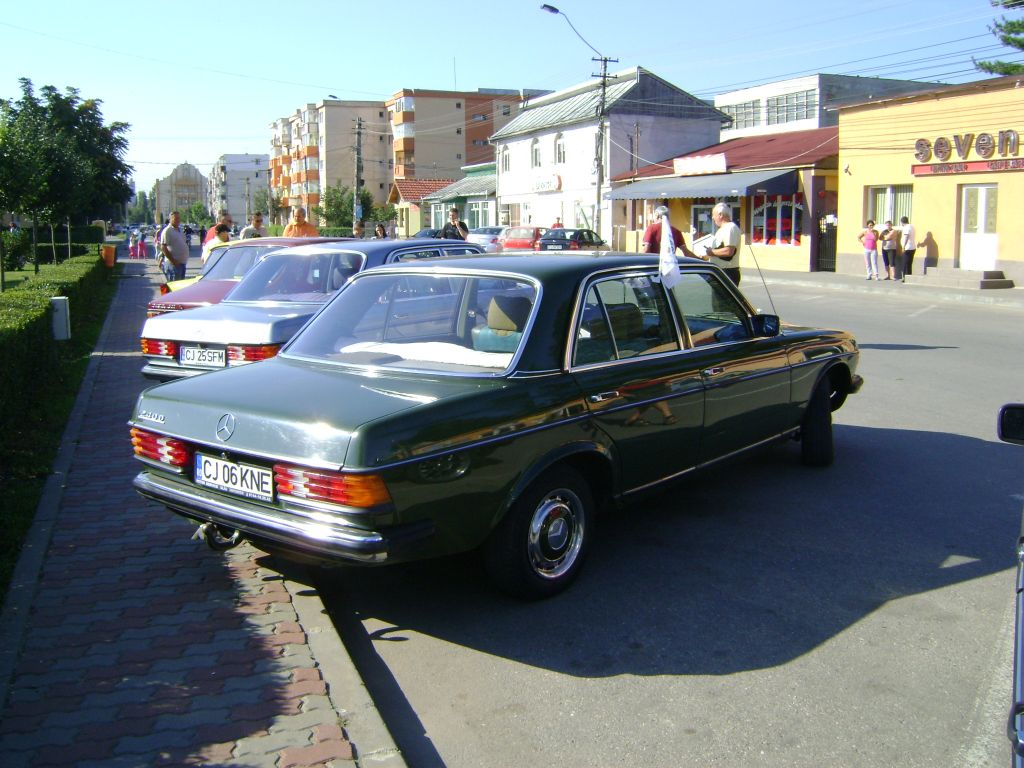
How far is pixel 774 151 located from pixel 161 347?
32.2m

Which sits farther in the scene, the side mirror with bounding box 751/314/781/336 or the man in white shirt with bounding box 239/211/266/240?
the man in white shirt with bounding box 239/211/266/240

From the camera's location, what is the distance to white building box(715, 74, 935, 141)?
5541 centimetres

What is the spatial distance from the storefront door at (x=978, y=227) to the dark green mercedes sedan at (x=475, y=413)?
73.7 feet

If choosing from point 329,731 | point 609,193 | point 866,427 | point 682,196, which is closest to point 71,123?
point 609,193

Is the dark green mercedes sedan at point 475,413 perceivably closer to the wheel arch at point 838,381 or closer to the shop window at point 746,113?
the wheel arch at point 838,381

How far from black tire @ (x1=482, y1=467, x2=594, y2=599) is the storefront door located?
24124 millimetres

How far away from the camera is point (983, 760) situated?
3264 millimetres

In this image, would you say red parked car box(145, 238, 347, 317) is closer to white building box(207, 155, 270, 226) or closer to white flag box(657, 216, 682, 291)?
white flag box(657, 216, 682, 291)

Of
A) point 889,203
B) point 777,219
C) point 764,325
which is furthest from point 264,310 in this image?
point 777,219

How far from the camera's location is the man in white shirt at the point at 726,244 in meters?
11.2

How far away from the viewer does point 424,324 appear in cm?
531

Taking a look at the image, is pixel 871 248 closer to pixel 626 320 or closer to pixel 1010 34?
pixel 1010 34

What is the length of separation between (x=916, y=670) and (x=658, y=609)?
3.74 ft

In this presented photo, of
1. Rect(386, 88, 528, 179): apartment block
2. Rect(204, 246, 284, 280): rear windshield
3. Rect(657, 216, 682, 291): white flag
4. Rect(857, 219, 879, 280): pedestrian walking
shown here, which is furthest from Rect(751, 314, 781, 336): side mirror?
Rect(386, 88, 528, 179): apartment block
